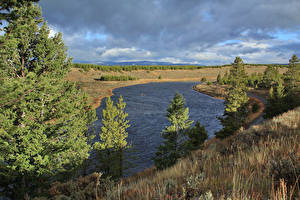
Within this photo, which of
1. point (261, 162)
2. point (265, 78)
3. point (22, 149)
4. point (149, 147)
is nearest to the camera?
point (261, 162)

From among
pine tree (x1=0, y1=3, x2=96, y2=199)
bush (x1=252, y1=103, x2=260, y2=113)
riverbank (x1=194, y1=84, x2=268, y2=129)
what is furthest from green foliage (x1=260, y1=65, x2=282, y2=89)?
pine tree (x1=0, y1=3, x2=96, y2=199)

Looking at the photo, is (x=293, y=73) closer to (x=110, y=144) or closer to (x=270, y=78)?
(x=270, y=78)

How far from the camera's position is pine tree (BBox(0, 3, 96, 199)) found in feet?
36.2

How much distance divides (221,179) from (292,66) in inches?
2481

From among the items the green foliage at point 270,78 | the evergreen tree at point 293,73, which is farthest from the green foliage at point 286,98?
the green foliage at point 270,78

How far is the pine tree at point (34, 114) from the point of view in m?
11.0

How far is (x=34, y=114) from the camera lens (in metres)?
12.2

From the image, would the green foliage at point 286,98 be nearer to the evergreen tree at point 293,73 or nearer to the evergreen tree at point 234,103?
the evergreen tree at point 293,73

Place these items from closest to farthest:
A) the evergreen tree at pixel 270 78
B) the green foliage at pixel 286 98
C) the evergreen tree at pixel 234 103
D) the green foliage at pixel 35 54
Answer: the green foliage at pixel 35 54
the evergreen tree at pixel 234 103
the green foliage at pixel 286 98
the evergreen tree at pixel 270 78

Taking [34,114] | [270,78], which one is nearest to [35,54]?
[34,114]

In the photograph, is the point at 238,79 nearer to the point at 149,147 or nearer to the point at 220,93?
the point at 149,147

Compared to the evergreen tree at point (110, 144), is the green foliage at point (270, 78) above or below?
above

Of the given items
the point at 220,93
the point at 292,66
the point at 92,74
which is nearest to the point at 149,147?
the point at 292,66

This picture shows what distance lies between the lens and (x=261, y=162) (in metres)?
4.11
